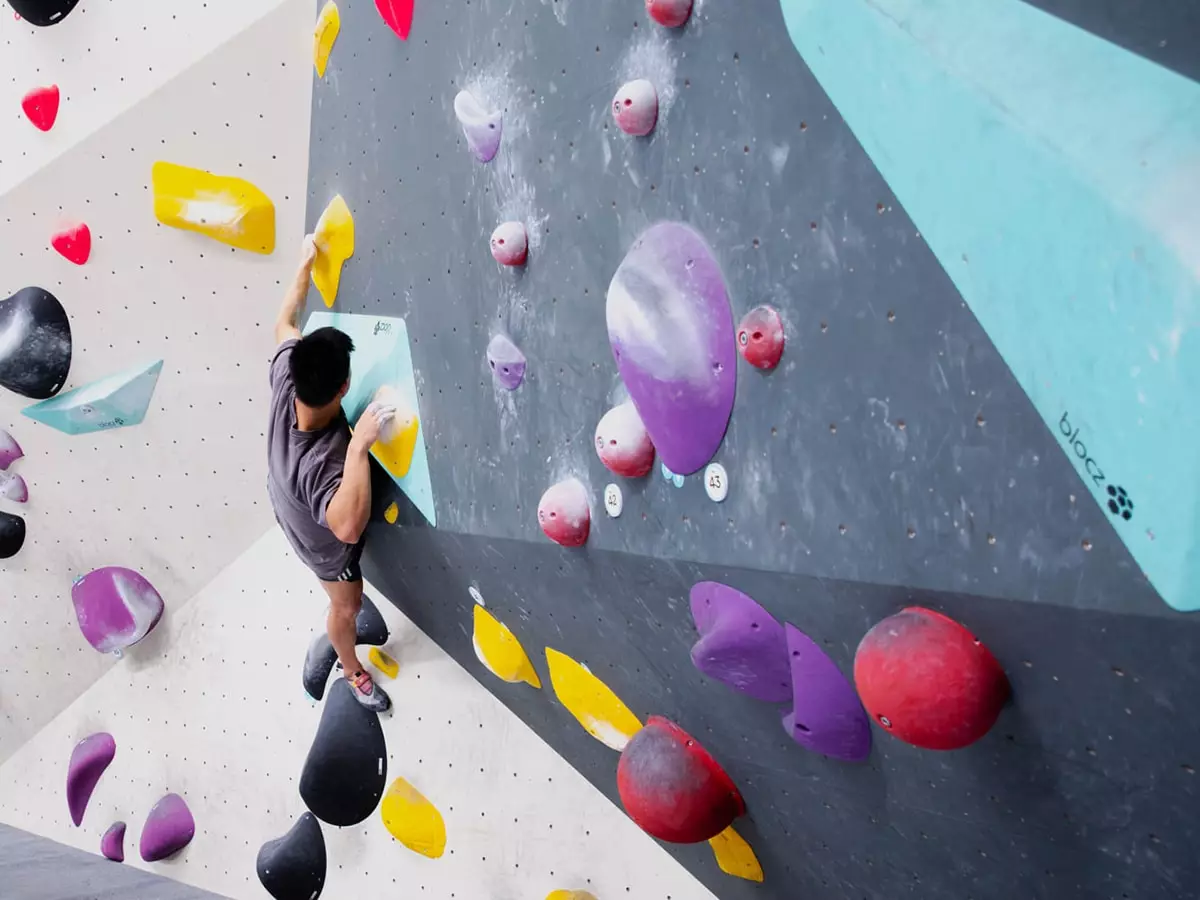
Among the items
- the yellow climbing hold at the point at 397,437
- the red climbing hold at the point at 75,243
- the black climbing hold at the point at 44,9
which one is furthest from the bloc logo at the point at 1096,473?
the black climbing hold at the point at 44,9

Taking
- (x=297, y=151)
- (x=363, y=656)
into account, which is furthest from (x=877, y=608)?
(x=297, y=151)

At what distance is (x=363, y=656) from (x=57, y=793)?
4.78 ft

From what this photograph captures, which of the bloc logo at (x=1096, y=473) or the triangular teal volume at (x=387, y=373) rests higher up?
the bloc logo at (x=1096, y=473)

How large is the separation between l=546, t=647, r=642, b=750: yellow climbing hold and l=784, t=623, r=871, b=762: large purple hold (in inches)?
19.5

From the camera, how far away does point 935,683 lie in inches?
45.6

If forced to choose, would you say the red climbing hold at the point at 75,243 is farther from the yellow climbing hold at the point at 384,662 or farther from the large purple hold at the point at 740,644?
the large purple hold at the point at 740,644

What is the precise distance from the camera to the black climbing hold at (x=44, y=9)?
2.74 m

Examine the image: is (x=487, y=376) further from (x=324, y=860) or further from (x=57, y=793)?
(x=57, y=793)

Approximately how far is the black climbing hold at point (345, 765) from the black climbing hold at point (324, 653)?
0.06 m

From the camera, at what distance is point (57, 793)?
337 centimetres

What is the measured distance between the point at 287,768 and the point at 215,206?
4.69 ft

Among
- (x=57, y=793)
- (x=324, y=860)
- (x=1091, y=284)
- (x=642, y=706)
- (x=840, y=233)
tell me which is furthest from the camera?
(x=57, y=793)

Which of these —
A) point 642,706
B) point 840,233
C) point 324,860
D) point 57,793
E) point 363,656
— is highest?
point 840,233

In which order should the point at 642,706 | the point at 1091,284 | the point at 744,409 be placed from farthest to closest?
the point at 642,706 < the point at 744,409 < the point at 1091,284
